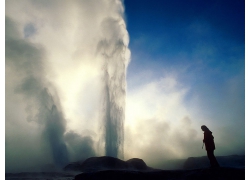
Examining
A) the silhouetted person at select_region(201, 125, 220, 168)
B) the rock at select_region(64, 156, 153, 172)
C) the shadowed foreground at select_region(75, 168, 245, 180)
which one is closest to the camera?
the shadowed foreground at select_region(75, 168, 245, 180)

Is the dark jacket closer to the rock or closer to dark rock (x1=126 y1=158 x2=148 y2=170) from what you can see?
the rock

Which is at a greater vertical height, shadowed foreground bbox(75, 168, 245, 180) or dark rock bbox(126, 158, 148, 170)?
shadowed foreground bbox(75, 168, 245, 180)

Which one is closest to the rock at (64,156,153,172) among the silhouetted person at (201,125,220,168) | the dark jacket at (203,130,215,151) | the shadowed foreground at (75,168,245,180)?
the shadowed foreground at (75,168,245,180)

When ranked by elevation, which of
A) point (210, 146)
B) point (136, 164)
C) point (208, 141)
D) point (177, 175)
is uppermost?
point (208, 141)

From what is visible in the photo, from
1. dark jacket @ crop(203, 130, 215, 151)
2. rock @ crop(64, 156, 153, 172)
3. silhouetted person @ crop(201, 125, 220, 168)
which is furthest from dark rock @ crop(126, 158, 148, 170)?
dark jacket @ crop(203, 130, 215, 151)

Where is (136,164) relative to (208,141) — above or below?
below

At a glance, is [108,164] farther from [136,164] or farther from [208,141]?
[208,141]

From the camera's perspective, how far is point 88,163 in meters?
32.9

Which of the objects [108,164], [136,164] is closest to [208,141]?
[108,164]

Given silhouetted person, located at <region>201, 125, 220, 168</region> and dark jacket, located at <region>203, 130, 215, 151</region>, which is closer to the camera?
silhouetted person, located at <region>201, 125, 220, 168</region>

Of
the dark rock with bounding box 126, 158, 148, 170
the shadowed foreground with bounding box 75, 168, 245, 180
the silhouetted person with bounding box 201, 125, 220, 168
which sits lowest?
the dark rock with bounding box 126, 158, 148, 170

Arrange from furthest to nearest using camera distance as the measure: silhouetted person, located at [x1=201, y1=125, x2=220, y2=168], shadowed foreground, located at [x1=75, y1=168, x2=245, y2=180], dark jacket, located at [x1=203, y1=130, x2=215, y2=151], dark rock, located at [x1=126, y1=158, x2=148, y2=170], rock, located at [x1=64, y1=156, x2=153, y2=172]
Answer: dark rock, located at [x1=126, y1=158, x2=148, y2=170], rock, located at [x1=64, y1=156, x2=153, y2=172], dark jacket, located at [x1=203, y1=130, x2=215, y2=151], silhouetted person, located at [x1=201, y1=125, x2=220, y2=168], shadowed foreground, located at [x1=75, y1=168, x2=245, y2=180]

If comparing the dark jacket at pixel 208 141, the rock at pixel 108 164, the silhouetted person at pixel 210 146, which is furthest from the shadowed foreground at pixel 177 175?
the rock at pixel 108 164

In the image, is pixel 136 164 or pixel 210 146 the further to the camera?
pixel 136 164
